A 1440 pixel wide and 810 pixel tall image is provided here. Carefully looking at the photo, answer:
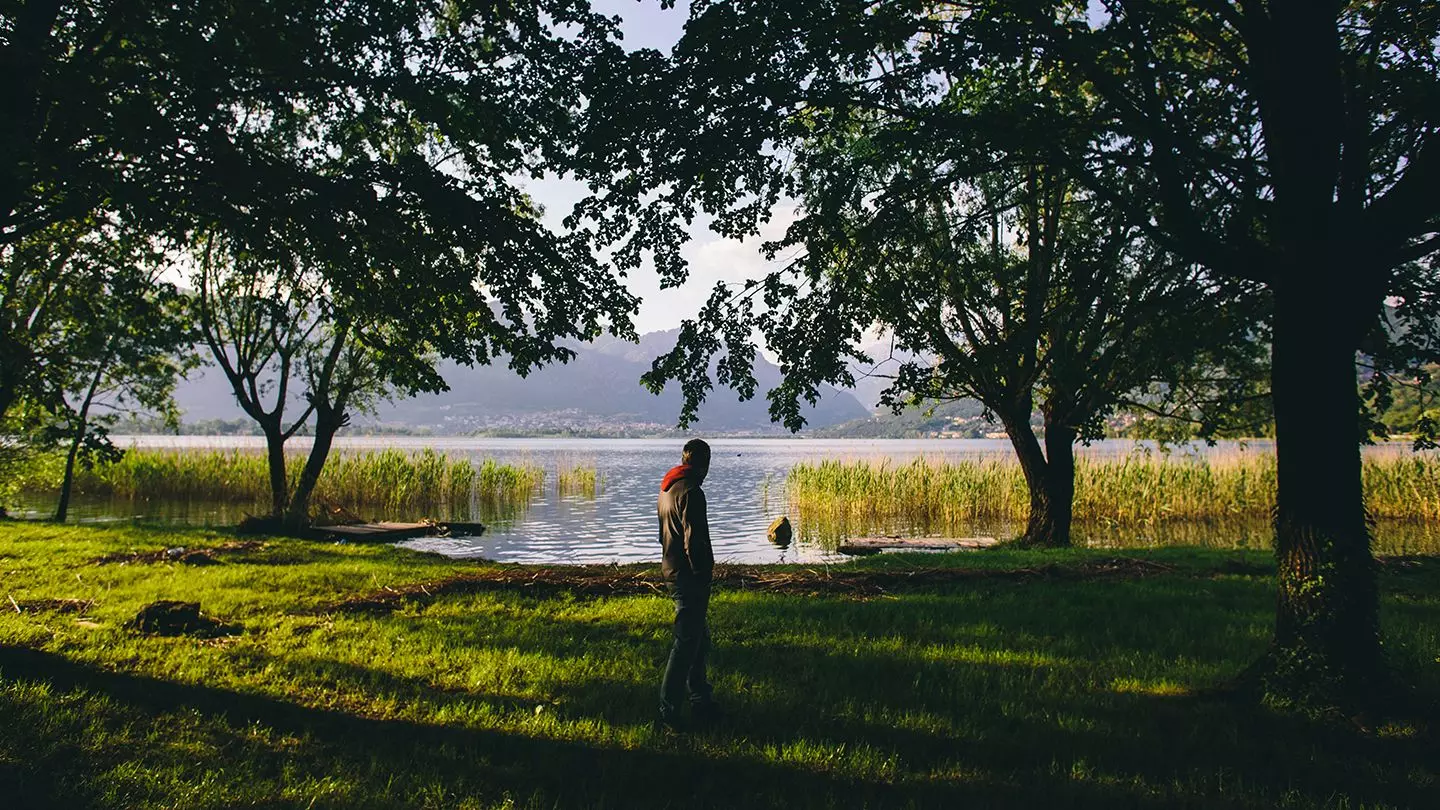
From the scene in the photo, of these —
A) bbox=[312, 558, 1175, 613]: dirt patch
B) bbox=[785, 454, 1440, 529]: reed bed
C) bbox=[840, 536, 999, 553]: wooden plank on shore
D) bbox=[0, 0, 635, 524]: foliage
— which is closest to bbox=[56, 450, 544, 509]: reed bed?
bbox=[785, 454, 1440, 529]: reed bed

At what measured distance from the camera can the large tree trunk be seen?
61.2 feet

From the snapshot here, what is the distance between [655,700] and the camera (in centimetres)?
643

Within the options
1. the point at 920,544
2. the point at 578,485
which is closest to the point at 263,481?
the point at 578,485

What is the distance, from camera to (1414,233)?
6359 mm

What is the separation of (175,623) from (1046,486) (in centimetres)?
1764

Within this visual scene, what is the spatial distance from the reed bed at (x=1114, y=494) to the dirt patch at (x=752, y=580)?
13.9 meters

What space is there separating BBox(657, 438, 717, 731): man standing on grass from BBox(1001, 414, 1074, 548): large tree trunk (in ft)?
47.6

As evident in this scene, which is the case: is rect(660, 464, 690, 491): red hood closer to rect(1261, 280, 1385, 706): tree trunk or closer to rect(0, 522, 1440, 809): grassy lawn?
rect(0, 522, 1440, 809): grassy lawn

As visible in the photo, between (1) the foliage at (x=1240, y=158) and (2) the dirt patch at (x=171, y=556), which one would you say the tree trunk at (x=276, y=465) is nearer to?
(2) the dirt patch at (x=171, y=556)

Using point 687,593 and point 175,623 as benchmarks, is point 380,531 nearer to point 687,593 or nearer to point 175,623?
point 175,623

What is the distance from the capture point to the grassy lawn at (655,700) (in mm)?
4824

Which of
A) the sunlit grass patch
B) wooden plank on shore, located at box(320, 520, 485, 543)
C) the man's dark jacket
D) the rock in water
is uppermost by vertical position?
the man's dark jacket

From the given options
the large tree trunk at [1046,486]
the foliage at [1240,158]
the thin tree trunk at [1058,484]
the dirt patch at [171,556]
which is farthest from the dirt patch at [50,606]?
the thin tree trunk at [1058,484]

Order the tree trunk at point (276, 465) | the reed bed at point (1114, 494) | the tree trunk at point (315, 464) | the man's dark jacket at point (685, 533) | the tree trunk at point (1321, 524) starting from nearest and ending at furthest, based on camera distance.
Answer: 1. the man's dark jacket at point (685, 533)
2. the tree trunk at point (1321, 524)
3. the tree trunk at point (315, 464)
4. the tree trunk at point (276, 465)
5. the reed bed at point (1114, 494)
